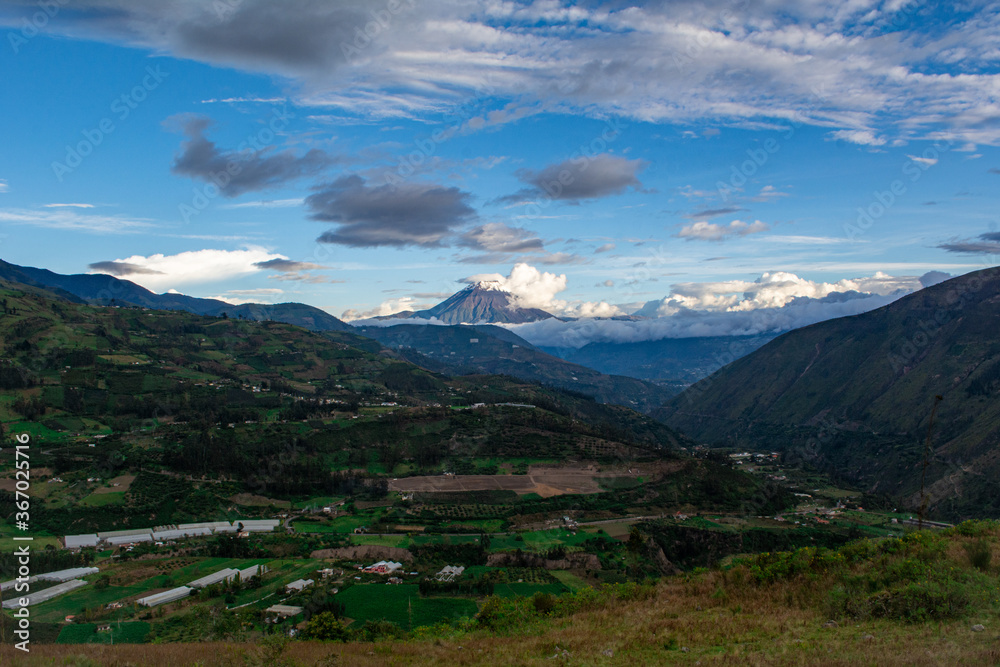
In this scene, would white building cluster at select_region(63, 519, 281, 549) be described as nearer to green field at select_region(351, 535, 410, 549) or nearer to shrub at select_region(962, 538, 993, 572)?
green field at select_region(351, 535, 410, 549)

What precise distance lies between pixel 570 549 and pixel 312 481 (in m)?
52.8

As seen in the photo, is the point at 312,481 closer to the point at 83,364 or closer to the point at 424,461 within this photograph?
the point at 424,461

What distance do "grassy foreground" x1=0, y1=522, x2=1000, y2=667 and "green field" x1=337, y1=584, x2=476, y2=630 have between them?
16275mm

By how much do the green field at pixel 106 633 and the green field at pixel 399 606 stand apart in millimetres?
13815

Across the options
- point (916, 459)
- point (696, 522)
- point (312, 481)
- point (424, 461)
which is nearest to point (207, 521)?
point (312, 481)

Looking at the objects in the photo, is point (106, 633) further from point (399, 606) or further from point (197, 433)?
point (197, 433)

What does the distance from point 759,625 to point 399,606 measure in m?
33.5

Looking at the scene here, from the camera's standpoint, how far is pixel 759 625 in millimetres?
19391

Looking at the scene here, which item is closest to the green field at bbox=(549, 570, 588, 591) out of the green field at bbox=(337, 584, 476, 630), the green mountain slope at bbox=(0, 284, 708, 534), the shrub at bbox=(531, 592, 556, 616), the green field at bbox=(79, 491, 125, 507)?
the green field at bbox=(337, 584, 476, 630)

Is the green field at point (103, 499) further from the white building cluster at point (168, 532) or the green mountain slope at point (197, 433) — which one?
the white building cluster at point (168, 532)

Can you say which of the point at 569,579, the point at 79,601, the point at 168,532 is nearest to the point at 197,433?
the point at 168,532

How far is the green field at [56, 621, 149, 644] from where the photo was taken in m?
34.7

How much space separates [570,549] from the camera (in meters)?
70.3

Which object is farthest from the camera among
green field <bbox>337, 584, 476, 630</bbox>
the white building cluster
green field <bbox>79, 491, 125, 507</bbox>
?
green field <bbox>79, 491, 125, 507</bbox>
